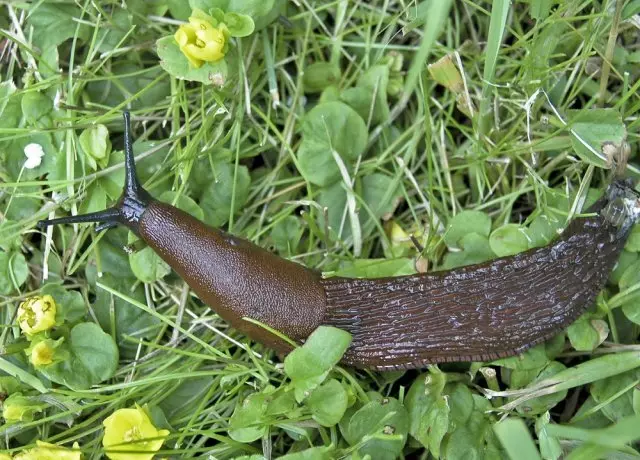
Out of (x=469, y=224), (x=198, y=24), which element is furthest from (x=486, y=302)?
(x=198, y=24)

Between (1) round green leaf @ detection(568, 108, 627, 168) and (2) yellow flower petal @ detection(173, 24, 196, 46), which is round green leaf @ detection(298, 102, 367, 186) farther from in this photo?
(1) round green leaf @ detection(568, 108, 627, 168)

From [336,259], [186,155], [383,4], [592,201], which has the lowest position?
[336,259]

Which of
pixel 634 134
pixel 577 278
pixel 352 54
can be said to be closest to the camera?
pixel 577 278

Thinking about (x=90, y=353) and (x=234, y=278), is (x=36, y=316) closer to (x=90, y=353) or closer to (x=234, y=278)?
(x=90, y=353)

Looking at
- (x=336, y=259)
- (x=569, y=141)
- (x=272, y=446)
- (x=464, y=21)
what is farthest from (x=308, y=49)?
(x=272, y=446)

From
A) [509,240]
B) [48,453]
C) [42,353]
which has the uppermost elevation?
[509,240]

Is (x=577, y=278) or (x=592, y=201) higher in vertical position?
(x=592, y=201)

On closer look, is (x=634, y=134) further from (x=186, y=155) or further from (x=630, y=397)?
(x=186, y=155)
